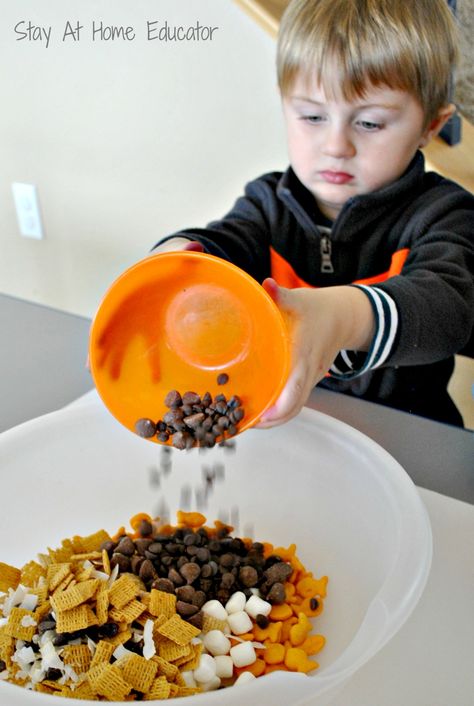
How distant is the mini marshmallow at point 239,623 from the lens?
0.69 m

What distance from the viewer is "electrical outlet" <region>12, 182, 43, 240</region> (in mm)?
1868

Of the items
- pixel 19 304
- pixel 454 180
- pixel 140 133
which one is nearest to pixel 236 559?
pixel 19 304

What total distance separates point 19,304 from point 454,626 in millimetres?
758

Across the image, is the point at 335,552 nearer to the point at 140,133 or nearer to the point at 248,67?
the point at 248,67

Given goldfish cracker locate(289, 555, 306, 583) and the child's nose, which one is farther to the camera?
the child's nose

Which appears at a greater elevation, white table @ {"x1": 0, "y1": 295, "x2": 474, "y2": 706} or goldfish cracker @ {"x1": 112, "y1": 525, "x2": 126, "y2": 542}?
white table @ {"x1": 0, "y1": 295, "x2": 474, "y2": 706}

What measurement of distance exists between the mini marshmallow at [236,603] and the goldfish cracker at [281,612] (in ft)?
0.09

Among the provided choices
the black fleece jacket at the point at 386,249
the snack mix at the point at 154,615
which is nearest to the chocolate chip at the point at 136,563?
the snack mix at the point at 154,615

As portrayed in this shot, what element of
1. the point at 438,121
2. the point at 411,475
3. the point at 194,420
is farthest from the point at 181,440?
the point at 438,121

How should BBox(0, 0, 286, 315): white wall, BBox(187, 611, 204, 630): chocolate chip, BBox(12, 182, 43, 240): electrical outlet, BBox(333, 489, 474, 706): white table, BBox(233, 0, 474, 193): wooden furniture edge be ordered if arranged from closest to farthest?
BBox(333, 489, 474, 706): white table
BBox(187, 611, 204, 630): chocolate chip
BBox(233, 0, 474, 193): wooden furniture edge
BBox(0, 0, 286, 315): white wall
BBox(12, 182, 43, 240): electrical outlet

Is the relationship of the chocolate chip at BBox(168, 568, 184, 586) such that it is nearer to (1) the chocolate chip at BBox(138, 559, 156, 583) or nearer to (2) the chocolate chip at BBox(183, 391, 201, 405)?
(1) the chocolate chip at BBox(138, 559, 156, 583)

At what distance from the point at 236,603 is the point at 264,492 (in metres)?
0.14

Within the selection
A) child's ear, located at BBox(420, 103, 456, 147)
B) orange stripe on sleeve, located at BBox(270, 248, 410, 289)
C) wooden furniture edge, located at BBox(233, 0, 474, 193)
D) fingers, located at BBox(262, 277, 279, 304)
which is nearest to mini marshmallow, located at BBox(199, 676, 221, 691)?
fingers, located at BBox(262, 277, 279, 304)

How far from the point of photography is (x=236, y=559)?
76 centimetres
